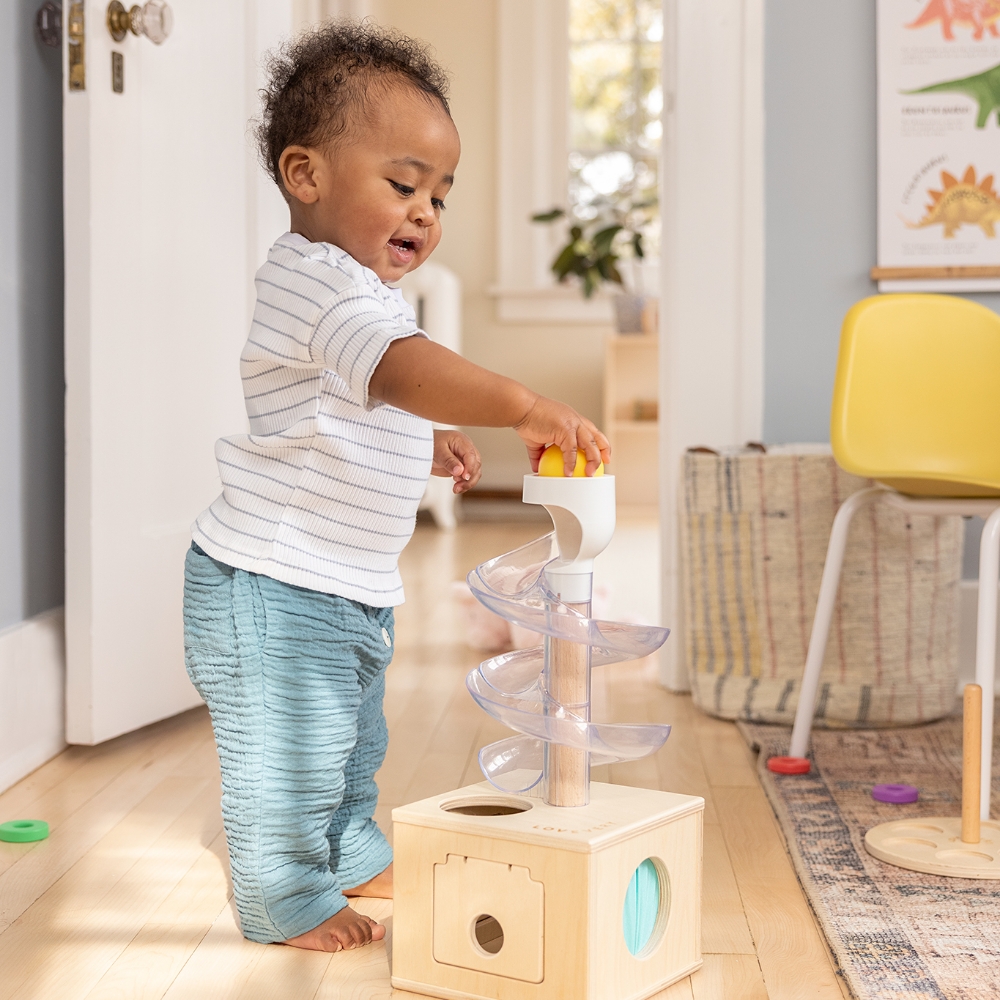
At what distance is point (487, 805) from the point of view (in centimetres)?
99

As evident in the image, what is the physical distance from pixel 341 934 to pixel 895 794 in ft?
2.37

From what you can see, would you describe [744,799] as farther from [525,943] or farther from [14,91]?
[14,91]

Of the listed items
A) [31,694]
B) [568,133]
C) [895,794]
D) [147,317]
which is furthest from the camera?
[568,133]

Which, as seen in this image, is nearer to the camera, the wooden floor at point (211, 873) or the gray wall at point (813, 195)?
the wooden floor at point (211, 873)

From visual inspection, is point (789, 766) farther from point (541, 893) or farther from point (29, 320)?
point (29, 320)

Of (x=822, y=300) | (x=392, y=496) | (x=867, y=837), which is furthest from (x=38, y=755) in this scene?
(x=822, y=300)

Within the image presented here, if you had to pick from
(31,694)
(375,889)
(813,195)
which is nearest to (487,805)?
(375,889)

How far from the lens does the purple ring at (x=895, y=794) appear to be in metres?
1.46

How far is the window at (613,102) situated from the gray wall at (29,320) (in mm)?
3375

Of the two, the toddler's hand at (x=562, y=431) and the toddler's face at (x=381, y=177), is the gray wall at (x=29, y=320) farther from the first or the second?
the toddler's hand at (x=562, y=431)

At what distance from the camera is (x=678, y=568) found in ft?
6.89

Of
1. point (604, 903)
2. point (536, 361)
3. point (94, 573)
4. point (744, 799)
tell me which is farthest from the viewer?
point (536, 361)

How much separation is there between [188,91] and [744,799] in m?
1.24

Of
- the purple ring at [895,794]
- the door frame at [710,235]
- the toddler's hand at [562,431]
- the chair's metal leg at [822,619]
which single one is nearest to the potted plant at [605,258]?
the door frame at [710,235]
